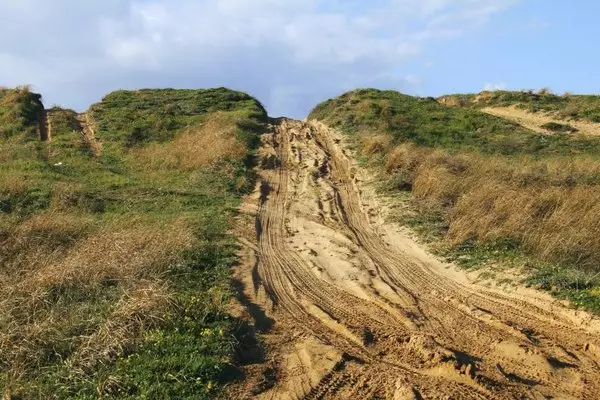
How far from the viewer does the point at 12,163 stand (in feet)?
54.8

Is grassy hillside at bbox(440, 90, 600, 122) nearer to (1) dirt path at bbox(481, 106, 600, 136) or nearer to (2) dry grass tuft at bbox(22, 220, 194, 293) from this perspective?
(1) dirt path at bbox(481, 106, 600, 136)

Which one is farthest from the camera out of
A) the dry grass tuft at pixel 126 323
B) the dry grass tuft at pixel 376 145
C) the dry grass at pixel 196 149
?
the dry grass tuft at pixel 376 145

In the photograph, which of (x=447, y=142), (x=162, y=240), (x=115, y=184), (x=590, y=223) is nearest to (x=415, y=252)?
(x=590, y=223)

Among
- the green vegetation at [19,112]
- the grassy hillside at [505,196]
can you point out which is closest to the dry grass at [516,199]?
the grassy hillside at [505,196]

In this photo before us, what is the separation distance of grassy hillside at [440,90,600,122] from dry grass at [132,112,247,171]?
17.5 metres

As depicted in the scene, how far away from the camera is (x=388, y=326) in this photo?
7.50 m

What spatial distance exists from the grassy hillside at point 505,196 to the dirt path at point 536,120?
264 cm

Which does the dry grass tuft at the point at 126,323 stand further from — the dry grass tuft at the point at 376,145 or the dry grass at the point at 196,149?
the dry grass tuft at the point at 376,145

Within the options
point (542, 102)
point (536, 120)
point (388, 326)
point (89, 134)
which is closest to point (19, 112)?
point (89, 134)

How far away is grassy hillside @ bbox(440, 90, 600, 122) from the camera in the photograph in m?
27.9

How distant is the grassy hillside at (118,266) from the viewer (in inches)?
234

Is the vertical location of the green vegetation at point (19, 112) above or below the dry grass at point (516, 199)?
above

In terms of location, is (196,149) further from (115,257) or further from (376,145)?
(115,257)

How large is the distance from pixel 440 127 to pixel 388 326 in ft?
60.1
